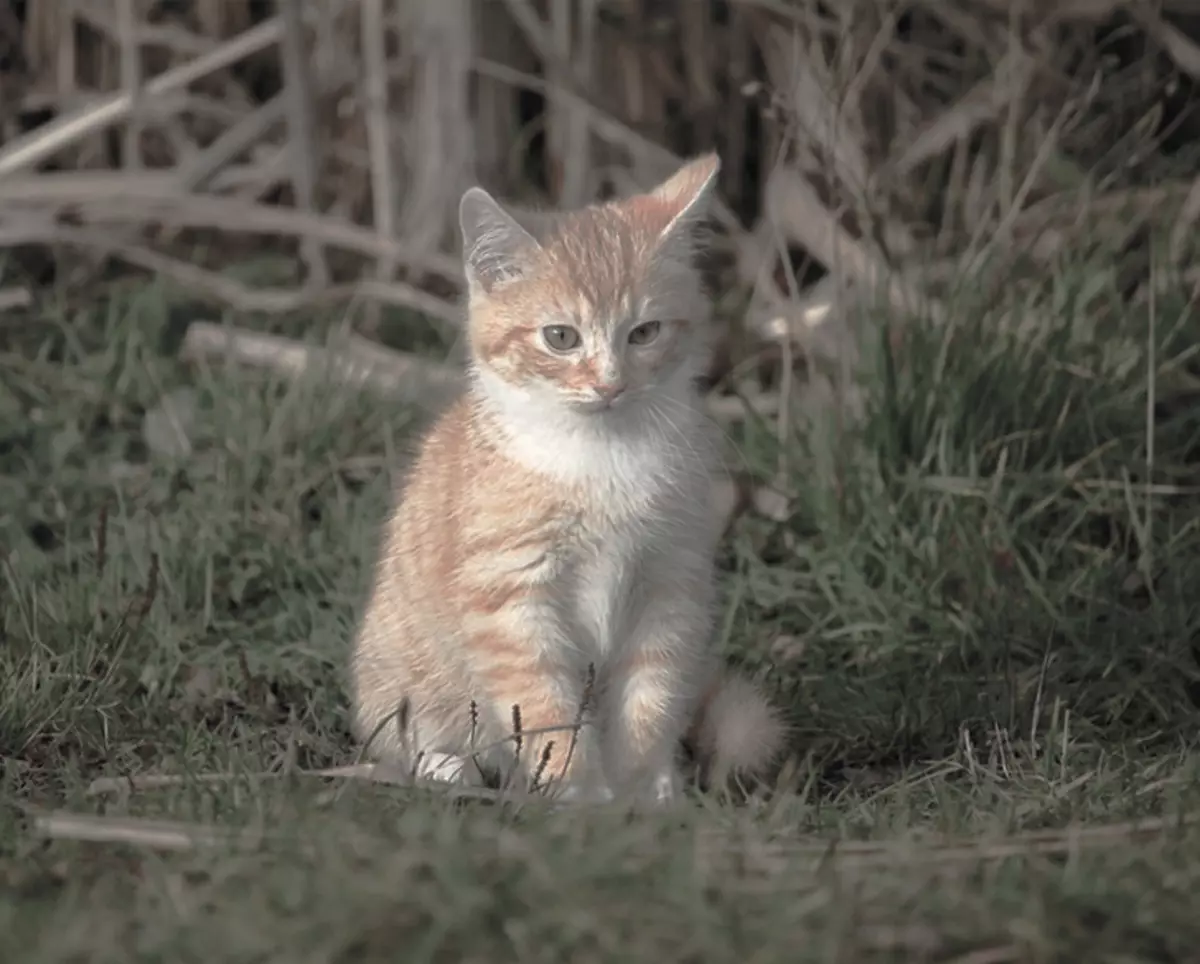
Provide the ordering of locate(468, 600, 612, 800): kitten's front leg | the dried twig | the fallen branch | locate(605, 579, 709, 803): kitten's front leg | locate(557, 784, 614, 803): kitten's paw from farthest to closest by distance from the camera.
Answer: the dried twig < the fallen branch < locate(605, 579, 709, 803): kitten's front leg < locate(468, 600, 612, 800): kitten's front leg < locate(557, 784, 614, 803): kitten's paw

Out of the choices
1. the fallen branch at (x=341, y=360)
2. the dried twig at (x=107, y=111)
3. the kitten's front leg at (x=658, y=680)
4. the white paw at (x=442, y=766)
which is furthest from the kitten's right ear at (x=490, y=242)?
the dried twig at (x=107, y=111)

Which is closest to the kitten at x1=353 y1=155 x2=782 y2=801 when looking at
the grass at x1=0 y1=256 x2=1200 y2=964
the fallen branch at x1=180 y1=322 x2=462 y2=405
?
the grass at x1=0 y1=256 x2=1200 y2=964

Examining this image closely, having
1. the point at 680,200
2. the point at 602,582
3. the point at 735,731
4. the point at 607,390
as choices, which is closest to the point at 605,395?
the point at 607,390

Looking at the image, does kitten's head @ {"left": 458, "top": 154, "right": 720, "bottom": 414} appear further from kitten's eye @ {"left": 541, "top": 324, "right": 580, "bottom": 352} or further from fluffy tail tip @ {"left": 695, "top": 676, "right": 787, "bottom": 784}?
fluffy tail tip @ {"left": 695, "top": 676, "right": 787, "bottom": 784}

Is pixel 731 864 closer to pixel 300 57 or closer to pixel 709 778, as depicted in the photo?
pixel 709 778

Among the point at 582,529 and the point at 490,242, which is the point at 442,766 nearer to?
the point at 582,529

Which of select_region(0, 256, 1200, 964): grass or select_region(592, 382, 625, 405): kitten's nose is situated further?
select_region(592, 382, 625, 405): kitten's nose

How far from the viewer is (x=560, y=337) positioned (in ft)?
9.89

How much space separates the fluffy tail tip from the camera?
3.05 meters

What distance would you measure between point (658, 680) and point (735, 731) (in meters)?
0.18

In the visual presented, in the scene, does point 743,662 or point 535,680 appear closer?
point 535,680

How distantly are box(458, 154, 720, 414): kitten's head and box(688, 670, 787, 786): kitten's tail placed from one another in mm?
562

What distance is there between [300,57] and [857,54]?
1.68 m

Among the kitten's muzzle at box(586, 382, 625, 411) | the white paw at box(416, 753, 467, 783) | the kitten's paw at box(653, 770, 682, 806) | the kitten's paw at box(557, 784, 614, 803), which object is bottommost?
the white paw at box(416, 753, 467, 783)
